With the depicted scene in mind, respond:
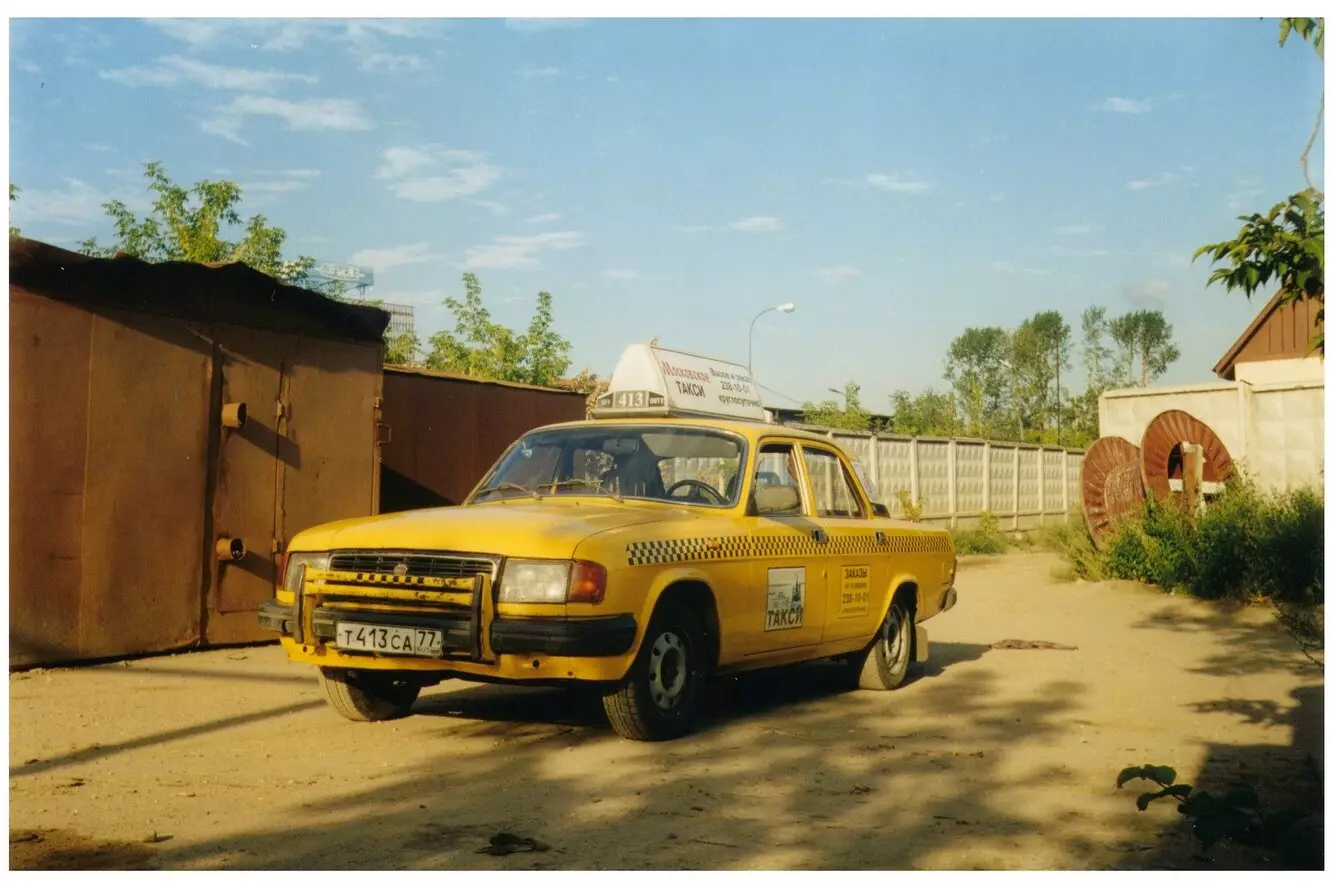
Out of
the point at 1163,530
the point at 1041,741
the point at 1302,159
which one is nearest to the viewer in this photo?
the point at 1302,159

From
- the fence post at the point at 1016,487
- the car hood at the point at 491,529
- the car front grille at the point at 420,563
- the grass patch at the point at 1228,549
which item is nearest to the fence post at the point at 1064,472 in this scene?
the fence post at the point at 1016,487

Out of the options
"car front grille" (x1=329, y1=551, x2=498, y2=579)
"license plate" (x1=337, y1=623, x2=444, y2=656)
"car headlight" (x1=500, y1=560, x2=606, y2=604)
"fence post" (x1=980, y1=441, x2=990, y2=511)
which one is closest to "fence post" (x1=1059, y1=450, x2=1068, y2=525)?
"fence post" (x1=980, y1=441, x2=990, y2=511)

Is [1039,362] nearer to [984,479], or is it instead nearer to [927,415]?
[927,415]

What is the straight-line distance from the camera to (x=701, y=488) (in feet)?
23.2

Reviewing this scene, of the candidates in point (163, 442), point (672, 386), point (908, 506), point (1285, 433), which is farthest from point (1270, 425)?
point (163, 442)

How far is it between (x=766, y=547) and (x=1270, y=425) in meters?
14.4

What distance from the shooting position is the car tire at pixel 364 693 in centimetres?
654

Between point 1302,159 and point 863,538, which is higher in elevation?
point 1302,159

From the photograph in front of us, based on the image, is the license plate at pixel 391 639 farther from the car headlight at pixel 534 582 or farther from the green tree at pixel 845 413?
the green tree at pixel 845 413

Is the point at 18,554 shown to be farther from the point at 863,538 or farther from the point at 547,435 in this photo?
the point at 863,538

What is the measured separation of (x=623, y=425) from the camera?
24.3 feet

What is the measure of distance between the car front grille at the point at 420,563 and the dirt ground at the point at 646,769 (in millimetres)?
842
